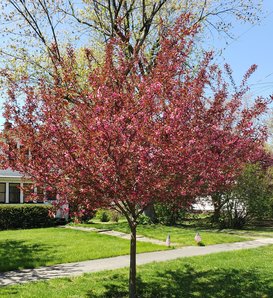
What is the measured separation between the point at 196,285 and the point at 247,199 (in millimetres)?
10657

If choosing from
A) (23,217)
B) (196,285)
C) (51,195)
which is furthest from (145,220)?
(51,195)

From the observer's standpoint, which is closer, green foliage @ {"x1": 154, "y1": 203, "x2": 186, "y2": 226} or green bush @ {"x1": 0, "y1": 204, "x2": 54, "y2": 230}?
green bush @ {"x1": 0, "y1": 204, "x2": 54, "y2": 230}

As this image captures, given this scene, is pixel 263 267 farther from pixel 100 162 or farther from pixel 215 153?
pixel 100 162

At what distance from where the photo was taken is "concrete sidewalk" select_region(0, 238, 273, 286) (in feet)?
24.9

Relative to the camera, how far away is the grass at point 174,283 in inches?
252

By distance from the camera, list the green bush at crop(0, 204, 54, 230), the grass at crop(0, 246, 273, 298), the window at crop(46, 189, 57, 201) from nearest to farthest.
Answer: the window at crop(46, 189, 57, 201) < the grass at crop(0, 246, 273, 298) < the green bush at crop(0, 204, 54, 230)

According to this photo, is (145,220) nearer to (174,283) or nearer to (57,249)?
(57,249)

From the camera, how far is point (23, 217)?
1959 centimetres

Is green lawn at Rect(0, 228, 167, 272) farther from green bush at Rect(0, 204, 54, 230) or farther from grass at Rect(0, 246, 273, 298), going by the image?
green bush at Rect(0, 204, 54, 230)

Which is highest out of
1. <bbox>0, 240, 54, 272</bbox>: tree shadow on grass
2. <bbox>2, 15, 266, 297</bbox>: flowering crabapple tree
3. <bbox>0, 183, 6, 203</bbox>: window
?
<bbox>2, 15, 266, 297</bbox>: flowering crabapple tree

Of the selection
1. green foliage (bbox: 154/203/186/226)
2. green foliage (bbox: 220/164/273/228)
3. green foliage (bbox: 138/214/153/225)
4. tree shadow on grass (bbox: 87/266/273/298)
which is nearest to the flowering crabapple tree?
tree shadow on grass (bbox: 87/266/273/298)

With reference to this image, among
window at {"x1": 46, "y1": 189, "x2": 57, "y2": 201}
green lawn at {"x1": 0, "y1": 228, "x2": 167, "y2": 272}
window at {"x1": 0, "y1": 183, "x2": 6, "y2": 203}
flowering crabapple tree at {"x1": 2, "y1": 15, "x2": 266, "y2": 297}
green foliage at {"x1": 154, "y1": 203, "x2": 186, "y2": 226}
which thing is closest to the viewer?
flowering crabapple tree at {"x1": 2, "y1": 15, "x2": 266, "y2": 297}

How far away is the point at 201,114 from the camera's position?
5641 millimetres

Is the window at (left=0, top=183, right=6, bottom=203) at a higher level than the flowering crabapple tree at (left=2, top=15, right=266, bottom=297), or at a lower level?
lower
